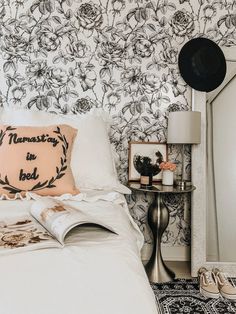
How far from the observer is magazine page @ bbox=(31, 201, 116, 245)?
1018 millimetres

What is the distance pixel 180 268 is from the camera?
246 centimetres

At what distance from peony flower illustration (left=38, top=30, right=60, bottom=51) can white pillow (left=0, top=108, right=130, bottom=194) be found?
2.06 feet

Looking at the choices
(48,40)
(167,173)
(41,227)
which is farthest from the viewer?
(48,40)

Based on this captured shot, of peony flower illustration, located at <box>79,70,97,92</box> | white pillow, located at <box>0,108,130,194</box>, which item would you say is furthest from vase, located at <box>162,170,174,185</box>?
peony flower illustration, located at <box>79,70,97,92</box>

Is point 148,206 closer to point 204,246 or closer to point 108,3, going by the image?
point 204,246

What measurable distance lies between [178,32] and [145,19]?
0.88ft

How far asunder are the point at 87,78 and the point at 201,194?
120 cm

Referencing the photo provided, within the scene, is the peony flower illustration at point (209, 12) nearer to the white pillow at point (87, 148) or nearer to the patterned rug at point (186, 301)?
the white pillow at point (87, 148)

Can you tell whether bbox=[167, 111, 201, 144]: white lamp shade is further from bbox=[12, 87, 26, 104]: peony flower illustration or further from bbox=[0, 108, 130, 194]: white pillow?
bbox=[12, 87, 26, 104]: peony flower illustration

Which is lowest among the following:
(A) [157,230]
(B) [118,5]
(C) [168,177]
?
(A) [157,230]

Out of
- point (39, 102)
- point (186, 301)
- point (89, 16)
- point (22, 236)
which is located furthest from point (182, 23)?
point (22, 236)

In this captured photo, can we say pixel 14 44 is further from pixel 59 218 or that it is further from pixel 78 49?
pixel 59 218

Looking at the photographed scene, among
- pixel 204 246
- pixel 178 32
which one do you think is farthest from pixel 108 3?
pixel 204 246

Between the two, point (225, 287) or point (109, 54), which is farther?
point (109, 54)
